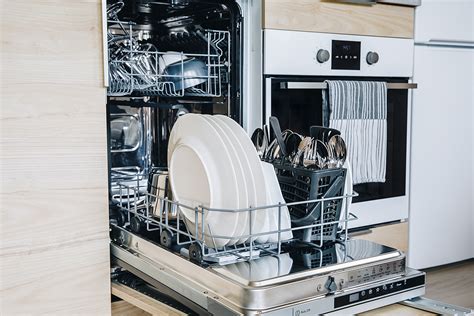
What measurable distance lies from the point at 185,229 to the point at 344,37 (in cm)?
78

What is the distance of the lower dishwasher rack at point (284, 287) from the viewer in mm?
984

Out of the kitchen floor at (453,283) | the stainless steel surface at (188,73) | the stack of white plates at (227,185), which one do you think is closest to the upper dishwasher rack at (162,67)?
the stainless steel surface at (188,73)

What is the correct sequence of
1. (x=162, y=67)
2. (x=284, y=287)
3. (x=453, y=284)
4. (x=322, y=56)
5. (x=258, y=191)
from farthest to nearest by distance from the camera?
(x=453, y=284) < (x=322, y=56) < (x=162, y=67) < (x=258, y=191) < (x=284, y=287)

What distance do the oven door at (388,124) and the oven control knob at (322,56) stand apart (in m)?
0.06

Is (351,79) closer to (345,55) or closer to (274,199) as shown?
(345,55)

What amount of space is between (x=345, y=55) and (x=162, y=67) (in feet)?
1.88

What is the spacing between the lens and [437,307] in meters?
1.08

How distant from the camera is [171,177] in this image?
1279 mm

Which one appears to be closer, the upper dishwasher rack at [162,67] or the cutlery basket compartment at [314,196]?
the cutlery basket compartment at [314,196]

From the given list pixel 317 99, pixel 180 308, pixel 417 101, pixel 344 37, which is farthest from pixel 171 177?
pixel 417 101

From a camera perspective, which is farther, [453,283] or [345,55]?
[453,283]

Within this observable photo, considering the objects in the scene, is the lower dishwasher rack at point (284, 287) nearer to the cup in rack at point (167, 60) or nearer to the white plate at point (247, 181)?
the white plate at point (247, 181)

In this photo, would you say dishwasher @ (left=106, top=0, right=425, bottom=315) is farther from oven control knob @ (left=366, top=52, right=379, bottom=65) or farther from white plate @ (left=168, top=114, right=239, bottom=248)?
oven control knob @ (left=366, top=52, right=379, bottom=65)

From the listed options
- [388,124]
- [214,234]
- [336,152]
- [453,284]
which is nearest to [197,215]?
[214,234]
